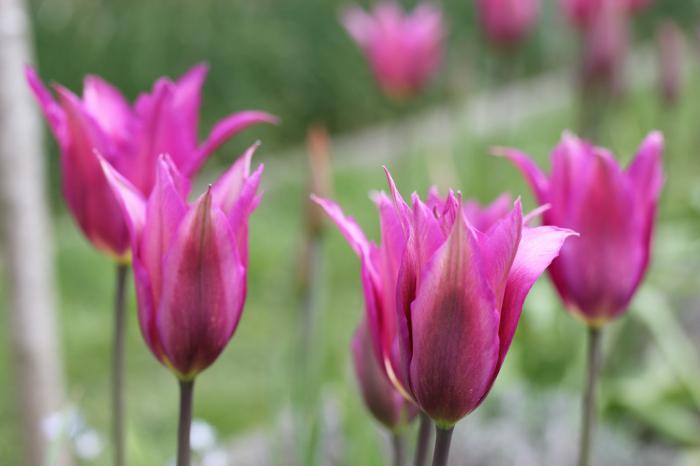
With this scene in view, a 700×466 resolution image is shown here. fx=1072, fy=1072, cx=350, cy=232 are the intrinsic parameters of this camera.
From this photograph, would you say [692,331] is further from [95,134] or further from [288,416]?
[95,134]

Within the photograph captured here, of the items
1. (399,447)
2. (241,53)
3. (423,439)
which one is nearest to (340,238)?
(241,53)

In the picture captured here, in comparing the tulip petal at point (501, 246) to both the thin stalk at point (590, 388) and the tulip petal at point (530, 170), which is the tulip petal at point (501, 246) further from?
the thin stalk at point (590, 388)

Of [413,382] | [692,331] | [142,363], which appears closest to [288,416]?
[142,363]

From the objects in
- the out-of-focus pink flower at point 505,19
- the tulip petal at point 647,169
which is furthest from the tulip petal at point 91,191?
the out-of-focus pink flower at point 505,19

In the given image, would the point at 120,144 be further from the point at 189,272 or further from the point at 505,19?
the point at 505,19

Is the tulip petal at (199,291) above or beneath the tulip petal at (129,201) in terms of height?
beneath

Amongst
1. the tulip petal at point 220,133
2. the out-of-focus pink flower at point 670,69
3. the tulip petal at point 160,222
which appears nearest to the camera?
the tulip petal at point 160,222

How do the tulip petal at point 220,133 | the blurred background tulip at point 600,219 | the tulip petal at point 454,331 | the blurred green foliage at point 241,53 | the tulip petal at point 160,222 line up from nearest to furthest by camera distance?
1. the tulip petal at point 454,331
2. the tulip petal at point 160,222
3. the tulip petal at point 220,133
4. the blurred background tulip at point 600,219
5. the blurred green foliage at point 241,53
